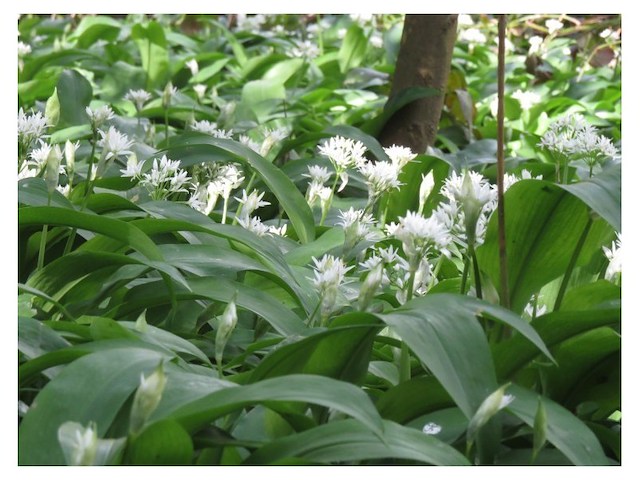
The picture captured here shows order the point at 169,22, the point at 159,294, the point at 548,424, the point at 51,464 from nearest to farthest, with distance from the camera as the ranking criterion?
the point at 51,464
the point at 548,424
the point at 159,294
the point at 169,22

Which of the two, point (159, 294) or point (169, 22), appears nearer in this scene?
point (159, 294)

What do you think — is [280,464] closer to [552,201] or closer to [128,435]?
[128,435]

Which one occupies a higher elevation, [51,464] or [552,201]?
[552,201]

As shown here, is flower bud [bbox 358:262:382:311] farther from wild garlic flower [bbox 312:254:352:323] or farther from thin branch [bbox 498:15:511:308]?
thin branch [bbox 498:15:511:308]

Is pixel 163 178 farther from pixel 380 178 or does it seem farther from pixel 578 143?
pixel 578 143

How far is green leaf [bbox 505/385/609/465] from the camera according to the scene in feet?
4.01

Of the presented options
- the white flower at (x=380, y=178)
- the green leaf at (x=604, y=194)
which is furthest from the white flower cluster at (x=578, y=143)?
the green leaf at (x=604, y=194)

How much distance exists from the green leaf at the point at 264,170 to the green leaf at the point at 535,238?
582 millimetres

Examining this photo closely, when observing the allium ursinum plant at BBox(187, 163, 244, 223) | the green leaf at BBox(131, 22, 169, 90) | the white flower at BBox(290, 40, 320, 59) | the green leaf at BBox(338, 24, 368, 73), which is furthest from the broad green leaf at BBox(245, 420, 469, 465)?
the green leaf at BBox(338, 24, 368, 73)

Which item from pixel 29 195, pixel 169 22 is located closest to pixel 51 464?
pixel 29 195

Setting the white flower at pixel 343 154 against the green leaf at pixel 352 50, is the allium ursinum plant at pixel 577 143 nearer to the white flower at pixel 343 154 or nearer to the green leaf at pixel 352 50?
the white flower at pixel 343 154

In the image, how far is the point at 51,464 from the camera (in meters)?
1.05

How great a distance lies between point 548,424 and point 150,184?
958 mm

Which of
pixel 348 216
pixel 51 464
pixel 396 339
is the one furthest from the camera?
pixel 348 216
